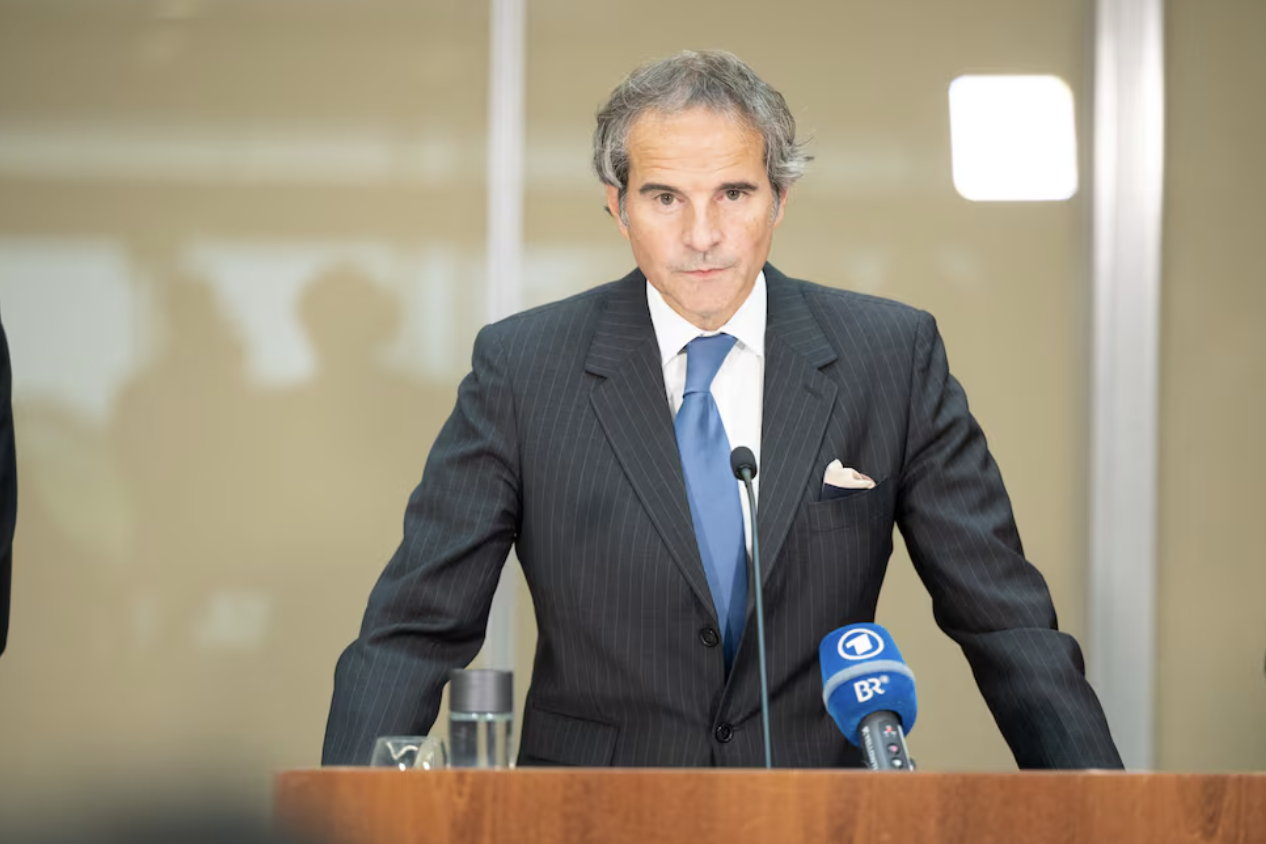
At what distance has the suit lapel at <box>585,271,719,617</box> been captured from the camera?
2.03 meters

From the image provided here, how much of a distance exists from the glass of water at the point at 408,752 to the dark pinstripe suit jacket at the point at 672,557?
0.44m

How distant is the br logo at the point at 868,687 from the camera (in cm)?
146

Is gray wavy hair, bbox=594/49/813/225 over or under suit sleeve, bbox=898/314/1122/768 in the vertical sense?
over

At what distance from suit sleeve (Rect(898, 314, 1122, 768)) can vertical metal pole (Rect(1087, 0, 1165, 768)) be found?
163 cm

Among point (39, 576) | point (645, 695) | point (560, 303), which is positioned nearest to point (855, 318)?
point (560, 303)

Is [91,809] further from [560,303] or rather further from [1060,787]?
[560,303]

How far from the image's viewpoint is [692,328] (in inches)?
87.0

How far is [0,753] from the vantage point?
369cm

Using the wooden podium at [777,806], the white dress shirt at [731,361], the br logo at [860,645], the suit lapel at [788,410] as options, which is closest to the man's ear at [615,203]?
the white dress shirt at [731,361]

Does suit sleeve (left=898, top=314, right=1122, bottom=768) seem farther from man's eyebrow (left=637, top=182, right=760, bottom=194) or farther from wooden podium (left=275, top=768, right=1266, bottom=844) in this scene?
wooden podium (left=275, top=768, right=1266, bottom=844)

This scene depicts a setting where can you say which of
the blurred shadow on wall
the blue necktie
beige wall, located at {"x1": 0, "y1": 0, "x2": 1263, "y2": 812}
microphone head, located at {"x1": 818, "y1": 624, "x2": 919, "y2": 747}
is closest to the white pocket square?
the blue necktie

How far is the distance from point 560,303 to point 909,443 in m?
0.56

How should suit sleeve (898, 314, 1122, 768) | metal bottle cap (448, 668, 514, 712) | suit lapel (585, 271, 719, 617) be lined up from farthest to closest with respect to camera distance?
suit lapel (585, 271, 719, 617)
suit sleeve (898, 314, 1122, 768)
metal bottle cap (448, 668, 514, 712)

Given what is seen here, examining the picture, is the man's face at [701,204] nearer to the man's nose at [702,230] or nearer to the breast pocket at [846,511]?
the man's nose at [702,230]
